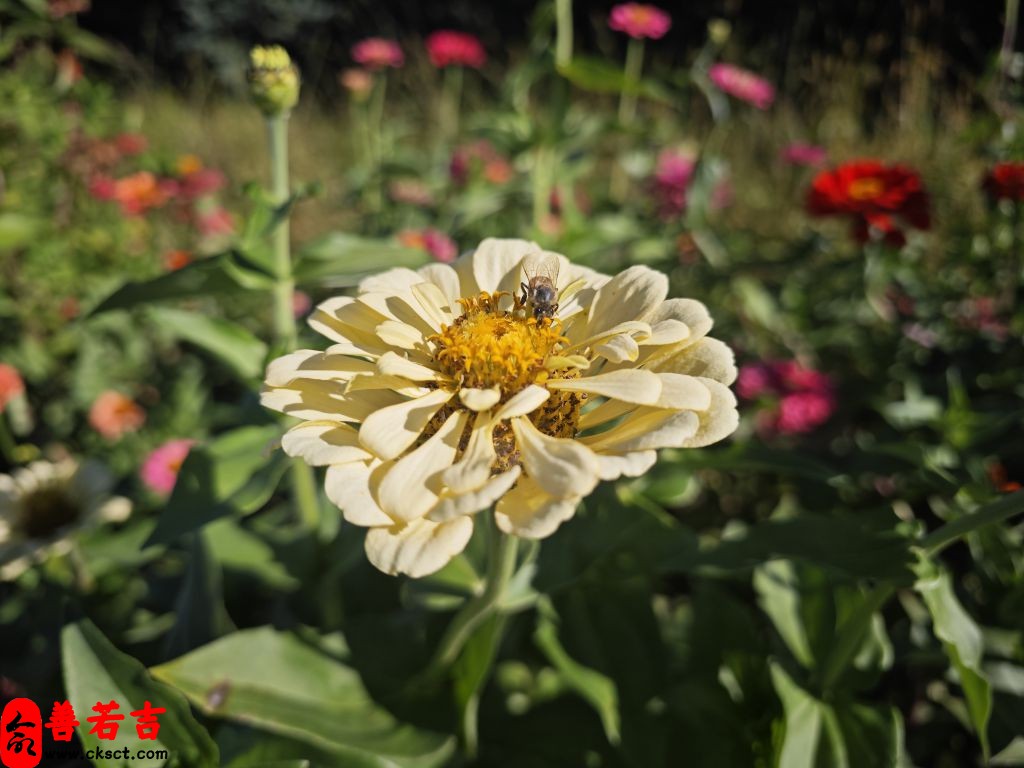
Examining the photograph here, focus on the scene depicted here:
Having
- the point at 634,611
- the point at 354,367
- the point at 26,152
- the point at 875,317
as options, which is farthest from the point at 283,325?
the point at 875,317

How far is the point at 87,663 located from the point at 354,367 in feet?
1.60

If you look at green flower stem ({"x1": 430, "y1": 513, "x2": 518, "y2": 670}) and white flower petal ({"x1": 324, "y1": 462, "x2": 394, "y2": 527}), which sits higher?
white flower petal ({"x1": 324, "y1": 462, "x2": 394, "y2": 527})

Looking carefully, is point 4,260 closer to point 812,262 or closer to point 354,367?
point 354,367

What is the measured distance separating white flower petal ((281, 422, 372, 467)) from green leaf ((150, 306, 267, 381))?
462 mm

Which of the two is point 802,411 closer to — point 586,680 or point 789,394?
point 789,394

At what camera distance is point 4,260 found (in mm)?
2006

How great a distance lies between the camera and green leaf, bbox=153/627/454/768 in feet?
2.73

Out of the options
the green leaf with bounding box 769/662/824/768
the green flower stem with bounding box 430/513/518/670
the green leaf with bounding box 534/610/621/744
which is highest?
the green flower stem with bounding box 430/513/518/670

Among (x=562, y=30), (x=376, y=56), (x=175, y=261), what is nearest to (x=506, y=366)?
(x=562, y=30)

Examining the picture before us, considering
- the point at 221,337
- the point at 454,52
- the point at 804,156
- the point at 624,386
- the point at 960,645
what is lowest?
the point at 960,645

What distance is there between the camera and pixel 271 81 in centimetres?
106

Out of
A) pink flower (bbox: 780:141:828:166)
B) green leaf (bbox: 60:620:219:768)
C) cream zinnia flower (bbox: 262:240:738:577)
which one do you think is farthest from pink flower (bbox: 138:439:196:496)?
pink flower (bbox: 780:141:828:166)

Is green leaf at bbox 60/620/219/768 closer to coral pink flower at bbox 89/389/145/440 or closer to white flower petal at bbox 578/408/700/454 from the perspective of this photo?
white flower petal at bbox 578/408/700/454

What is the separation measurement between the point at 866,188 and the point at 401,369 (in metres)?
1.45
